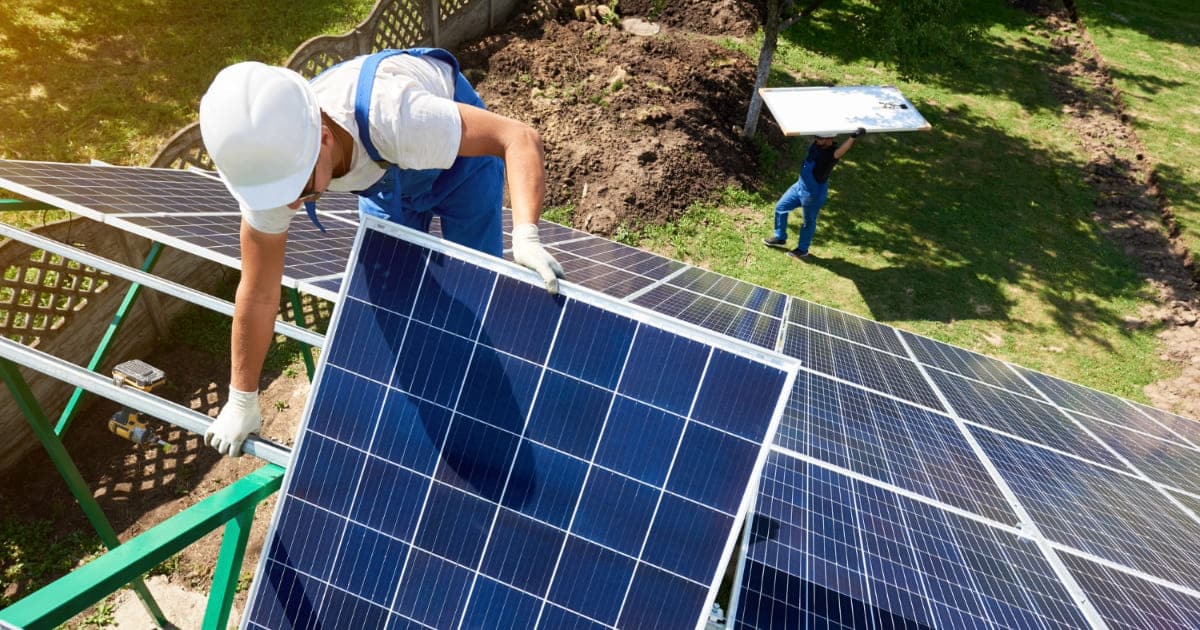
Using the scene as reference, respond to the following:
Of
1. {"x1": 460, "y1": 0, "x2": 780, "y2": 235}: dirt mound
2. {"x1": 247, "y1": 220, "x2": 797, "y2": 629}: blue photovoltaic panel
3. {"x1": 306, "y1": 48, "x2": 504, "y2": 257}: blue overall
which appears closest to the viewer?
{"x1": 247, "y1": 220, "x2": 797, "y2": 629}: blue photovoltaic panel

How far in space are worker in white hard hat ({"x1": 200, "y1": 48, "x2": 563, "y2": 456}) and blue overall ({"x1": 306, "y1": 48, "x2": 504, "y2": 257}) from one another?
5 cm

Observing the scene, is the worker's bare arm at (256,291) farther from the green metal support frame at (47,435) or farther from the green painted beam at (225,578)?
the green metal support frame at (47,435)

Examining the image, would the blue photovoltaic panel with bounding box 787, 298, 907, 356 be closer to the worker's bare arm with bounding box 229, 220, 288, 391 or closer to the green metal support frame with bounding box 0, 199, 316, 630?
the worker's bare arm with bounding box 229, 220, 288, 391

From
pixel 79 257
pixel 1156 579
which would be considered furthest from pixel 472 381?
pixel 1156 579

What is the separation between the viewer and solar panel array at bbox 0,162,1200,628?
3.15 metres

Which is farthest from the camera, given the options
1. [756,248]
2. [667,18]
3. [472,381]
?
[667,18]

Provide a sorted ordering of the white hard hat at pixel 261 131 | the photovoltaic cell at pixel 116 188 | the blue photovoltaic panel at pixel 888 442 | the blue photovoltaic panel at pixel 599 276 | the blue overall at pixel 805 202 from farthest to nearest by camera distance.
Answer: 1. the blue overall at pixel 805 202
2. the blue photovoltaic panel at pixel 599 276
3. the photovoltaic cell at pixel 116 188
4. the blue photovoltaic panel at pixel 888 442
5. the white hard hat at pixel 261 131

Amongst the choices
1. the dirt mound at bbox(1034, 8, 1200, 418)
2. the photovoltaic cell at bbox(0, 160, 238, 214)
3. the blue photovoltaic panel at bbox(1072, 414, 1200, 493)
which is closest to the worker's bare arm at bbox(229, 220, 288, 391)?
the photovoltaic cell at bbox(0, 160, 238, 214)

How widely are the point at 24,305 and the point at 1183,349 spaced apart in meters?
15.7

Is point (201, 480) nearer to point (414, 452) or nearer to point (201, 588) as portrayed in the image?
point (201, 588)

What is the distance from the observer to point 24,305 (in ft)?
20.6

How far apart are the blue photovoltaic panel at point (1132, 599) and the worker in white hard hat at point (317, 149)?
3.46m

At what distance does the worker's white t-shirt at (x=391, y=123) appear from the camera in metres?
3.03

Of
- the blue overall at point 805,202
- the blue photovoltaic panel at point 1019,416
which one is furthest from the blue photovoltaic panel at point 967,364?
the blue overall at point 805,202
